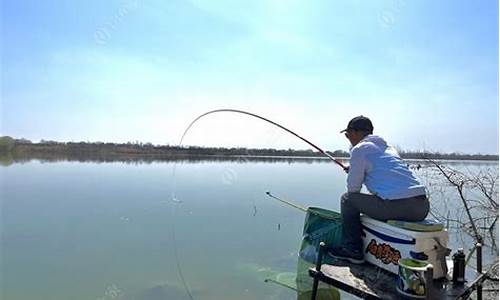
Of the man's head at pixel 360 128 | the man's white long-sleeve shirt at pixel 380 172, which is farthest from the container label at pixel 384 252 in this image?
the man's head at pixel 360 128

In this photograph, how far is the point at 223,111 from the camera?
13.8 ft

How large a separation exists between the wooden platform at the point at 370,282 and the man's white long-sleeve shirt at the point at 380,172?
50cm

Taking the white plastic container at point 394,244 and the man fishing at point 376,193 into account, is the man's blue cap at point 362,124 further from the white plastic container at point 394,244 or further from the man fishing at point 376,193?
the white plastic container at point 394,244

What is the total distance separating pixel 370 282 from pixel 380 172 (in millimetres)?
729

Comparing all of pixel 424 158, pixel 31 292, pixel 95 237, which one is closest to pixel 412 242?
pixel 424 158

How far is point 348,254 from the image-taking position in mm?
2834

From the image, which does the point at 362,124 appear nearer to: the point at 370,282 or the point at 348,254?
the point at 348,254

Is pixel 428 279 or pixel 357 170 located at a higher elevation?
pixel 357 170

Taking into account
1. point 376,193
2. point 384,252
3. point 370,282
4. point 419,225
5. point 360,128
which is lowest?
point 370,282

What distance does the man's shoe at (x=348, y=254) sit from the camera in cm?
282

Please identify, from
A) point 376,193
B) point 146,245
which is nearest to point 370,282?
point 376,193

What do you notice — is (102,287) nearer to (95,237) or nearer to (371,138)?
(95,237)

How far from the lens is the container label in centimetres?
257

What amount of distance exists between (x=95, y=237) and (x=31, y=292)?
2485mm
